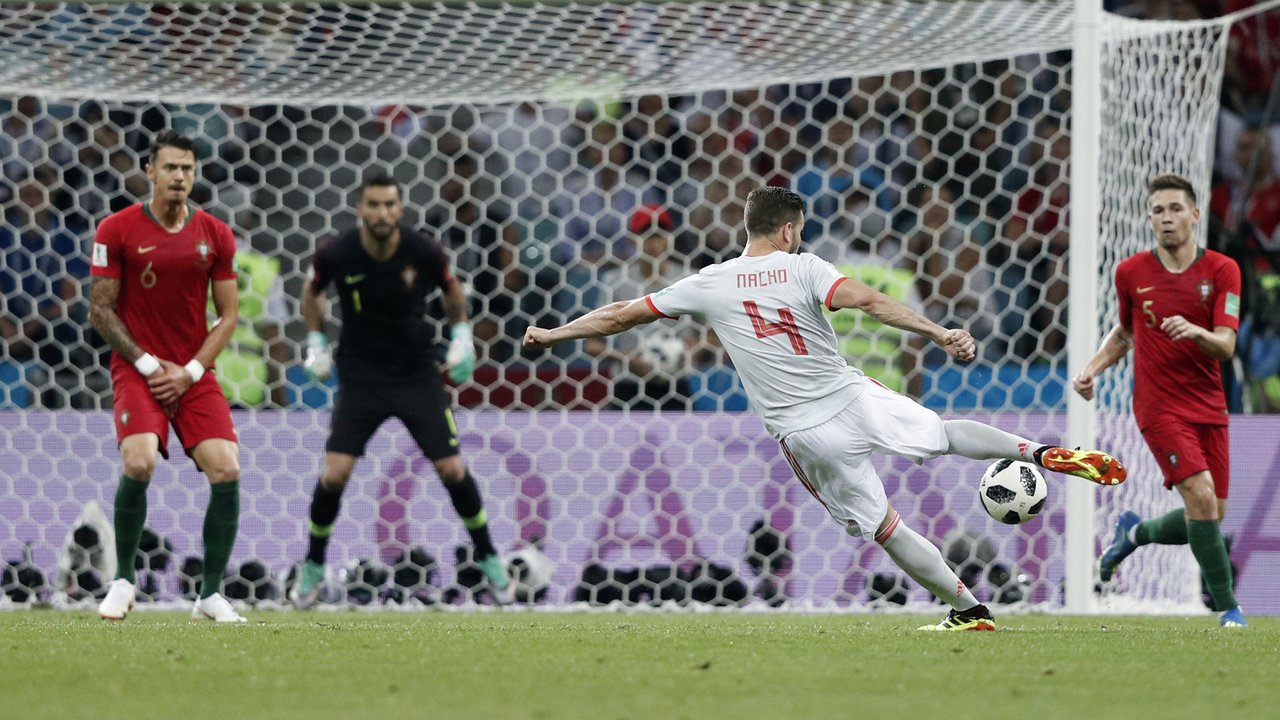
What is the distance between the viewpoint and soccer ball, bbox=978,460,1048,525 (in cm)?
589

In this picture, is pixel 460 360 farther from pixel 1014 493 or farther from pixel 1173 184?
pixel 1173 184

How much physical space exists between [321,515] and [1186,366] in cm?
404

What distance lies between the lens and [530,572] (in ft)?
28.8

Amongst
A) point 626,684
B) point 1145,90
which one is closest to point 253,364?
point 1145,90

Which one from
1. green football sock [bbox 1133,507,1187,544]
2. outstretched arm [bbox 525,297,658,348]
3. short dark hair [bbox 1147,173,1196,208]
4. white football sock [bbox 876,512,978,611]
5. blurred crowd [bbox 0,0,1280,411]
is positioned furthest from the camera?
blurred crowd [bbox 0,0,1280,411]

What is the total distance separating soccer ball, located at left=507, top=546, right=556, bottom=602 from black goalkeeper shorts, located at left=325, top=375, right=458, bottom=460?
0.91 meters

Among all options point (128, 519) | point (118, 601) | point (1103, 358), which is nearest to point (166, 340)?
point (128, 519)

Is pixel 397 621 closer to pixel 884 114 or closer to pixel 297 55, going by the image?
pixel 297 55

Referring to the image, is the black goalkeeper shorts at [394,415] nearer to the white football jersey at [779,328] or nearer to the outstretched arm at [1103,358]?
the white football jersey at [779,328]

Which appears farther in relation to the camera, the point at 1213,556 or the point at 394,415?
the point at 394,415

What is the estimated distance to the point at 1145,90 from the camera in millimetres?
8891

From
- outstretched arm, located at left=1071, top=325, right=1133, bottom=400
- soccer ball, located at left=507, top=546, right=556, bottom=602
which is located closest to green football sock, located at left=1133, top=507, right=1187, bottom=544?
outstretched arm, located at left=1071, top=325, right=1133, bottom=400

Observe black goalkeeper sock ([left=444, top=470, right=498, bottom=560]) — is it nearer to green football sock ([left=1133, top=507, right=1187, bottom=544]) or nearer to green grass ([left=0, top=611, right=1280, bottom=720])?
green grass ([left=0, top=611, right=1280, bottom=720])

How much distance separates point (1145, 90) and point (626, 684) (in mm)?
5682
